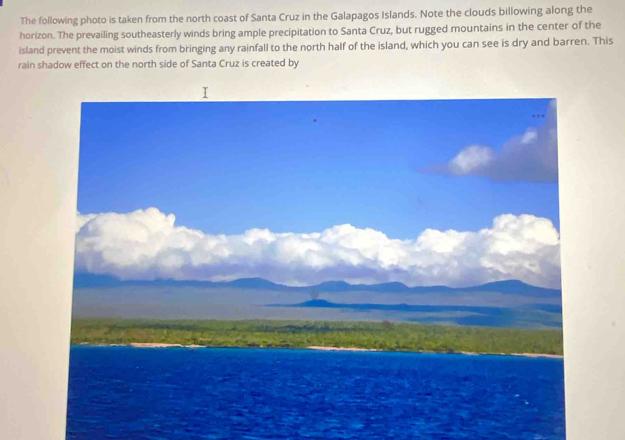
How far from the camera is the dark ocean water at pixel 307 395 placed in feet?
6.29

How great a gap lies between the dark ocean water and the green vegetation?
33mm

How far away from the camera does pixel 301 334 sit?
6.59 feet

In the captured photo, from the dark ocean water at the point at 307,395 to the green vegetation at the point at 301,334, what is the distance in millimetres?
33

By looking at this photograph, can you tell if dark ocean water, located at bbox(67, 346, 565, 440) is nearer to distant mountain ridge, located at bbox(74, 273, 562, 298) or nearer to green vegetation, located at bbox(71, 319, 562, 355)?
green vegetation, located at bbox(71, 319, 562, 355)

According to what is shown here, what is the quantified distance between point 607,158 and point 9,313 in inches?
78.3

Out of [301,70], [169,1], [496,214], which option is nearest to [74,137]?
[169,1]

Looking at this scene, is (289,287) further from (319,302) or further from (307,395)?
(307,395)

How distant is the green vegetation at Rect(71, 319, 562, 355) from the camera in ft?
6.44

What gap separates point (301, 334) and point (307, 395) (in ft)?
0.64

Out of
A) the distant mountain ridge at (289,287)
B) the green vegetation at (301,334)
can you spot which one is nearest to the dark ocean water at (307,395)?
the green vegetation at (301,334)

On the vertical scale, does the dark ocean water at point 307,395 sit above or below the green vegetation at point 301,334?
below

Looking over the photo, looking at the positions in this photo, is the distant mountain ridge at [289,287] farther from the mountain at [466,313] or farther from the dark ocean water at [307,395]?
the dark ocean water at [307,395]

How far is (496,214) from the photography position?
6.54 ft

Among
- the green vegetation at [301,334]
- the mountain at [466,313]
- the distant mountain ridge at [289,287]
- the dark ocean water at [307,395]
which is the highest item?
the distant mountain ridge at [289,287]
